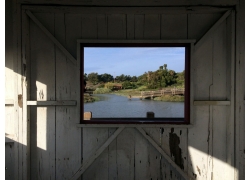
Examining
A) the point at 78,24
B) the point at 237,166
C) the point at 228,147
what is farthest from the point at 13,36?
the point at 237,166

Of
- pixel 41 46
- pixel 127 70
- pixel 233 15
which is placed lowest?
pixel 127 70

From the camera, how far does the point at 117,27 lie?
3059 mm

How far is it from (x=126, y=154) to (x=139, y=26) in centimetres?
186

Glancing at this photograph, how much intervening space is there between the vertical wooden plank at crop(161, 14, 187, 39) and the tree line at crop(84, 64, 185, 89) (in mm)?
504

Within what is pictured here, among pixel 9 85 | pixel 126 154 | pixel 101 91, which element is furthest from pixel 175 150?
pixel 9 85

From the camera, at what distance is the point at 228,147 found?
3.06m

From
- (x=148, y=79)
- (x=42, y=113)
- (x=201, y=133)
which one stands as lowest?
(x=201, y=133)

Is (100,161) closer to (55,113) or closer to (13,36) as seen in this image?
(55,113)

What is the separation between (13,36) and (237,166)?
12.0 feet

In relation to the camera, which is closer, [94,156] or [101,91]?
[94,156]

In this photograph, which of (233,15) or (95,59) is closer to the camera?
(233,15)

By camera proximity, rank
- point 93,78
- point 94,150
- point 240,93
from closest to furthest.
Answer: point 240,93 < point 94,150 < point 93,78

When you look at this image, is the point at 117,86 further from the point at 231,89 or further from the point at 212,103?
the point at 231,89

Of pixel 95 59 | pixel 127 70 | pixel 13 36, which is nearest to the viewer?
pixel 13 36
